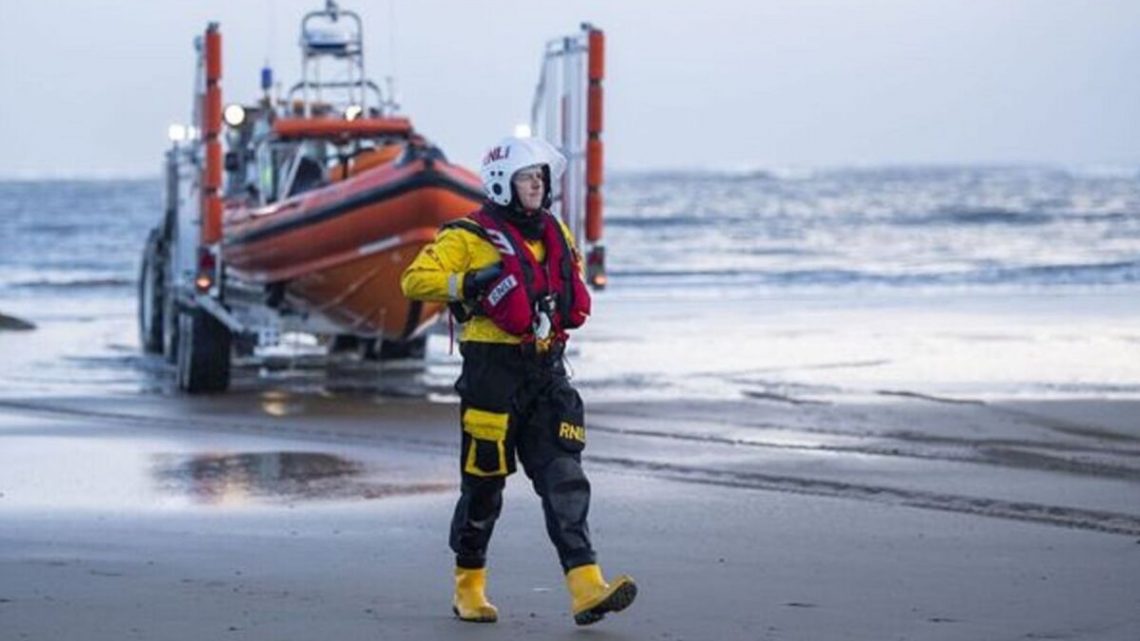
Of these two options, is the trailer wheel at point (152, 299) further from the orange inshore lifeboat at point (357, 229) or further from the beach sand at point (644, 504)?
the orange inshore lifeboat at point (357, 229)

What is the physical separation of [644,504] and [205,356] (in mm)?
7507

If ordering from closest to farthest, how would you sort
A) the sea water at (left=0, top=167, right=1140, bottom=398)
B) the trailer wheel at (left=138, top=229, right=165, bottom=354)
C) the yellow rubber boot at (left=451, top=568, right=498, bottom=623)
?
the yellow rubber boot at (left=451, top=568, right=498, bottom=623) → the sea water at (left=0, top=167, right=1140, bottom=398) → the trailer wheel at (left=138, top=229, right=165, bottom=354)

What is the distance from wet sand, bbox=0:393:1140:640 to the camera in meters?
8.18

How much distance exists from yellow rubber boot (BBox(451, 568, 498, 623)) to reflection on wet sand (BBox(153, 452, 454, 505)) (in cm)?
332

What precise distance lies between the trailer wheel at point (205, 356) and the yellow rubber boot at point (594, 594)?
1034 cm

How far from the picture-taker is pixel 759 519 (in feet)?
34.9

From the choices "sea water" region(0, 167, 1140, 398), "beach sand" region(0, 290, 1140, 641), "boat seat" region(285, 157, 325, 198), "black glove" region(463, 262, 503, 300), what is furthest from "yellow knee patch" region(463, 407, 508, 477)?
"boat seat" region(285, 157, 325, 198)

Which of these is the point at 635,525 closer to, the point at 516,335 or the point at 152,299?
the point at 516,335

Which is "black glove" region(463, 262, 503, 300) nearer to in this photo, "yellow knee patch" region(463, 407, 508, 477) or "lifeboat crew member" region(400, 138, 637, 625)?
"lifeboat crew member" region(400, 138, 637, 625)

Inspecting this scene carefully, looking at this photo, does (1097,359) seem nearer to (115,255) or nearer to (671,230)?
(115,255)

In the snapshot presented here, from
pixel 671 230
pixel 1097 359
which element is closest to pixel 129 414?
pixel 1097 359

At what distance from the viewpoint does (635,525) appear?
10477 millimetres

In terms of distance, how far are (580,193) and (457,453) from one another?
204 inches

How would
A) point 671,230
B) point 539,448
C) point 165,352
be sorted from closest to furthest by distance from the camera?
point 539,448 < point 165,352 < point 671,230
